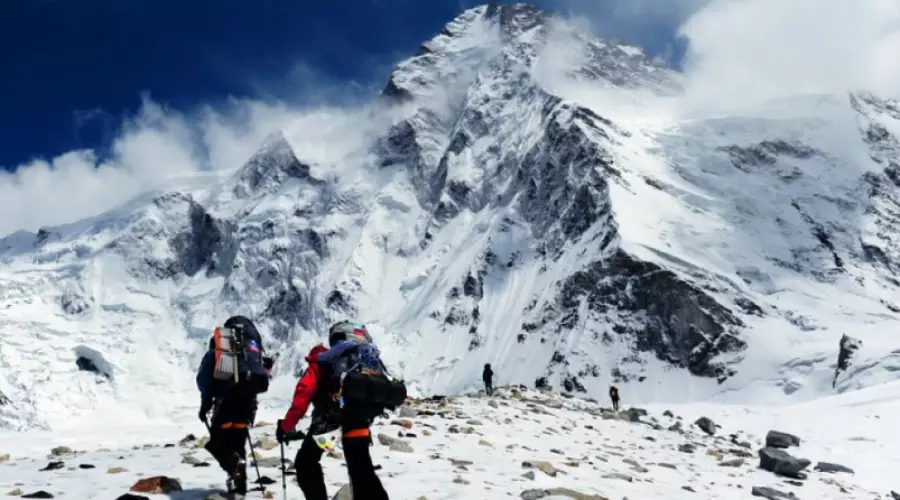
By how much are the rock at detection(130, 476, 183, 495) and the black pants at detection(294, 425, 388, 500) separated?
2426mm

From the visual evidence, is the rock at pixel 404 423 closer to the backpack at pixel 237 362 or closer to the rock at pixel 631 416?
the backpack at pixel 237 362

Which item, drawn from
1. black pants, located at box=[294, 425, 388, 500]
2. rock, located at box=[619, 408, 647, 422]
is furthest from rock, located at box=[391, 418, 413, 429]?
rock, located at box=[619, 408, 647, 422]

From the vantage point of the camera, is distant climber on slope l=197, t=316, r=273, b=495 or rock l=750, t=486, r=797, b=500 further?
rock l=750, t=486, r=797, b=500

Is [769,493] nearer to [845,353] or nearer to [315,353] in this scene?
[315,353]

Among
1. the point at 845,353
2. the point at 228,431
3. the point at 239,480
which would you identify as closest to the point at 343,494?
the point at 239,480

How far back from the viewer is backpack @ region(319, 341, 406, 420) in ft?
28.8

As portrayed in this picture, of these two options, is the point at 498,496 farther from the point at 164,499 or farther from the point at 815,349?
the point at 815,349

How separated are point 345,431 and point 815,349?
347 ft

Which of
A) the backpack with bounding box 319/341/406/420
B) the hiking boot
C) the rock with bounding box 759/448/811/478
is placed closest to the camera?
the backpack with bounding box 319/341/406/420

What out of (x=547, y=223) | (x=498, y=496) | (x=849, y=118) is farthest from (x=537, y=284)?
(x=498, y=496)

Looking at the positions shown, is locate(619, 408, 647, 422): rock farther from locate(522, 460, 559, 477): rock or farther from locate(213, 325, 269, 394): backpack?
locate(213, 325, 269, 394): backpack

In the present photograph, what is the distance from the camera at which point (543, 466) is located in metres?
14.2

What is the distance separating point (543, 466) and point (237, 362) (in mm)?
6845

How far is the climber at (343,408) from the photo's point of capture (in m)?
8.82
